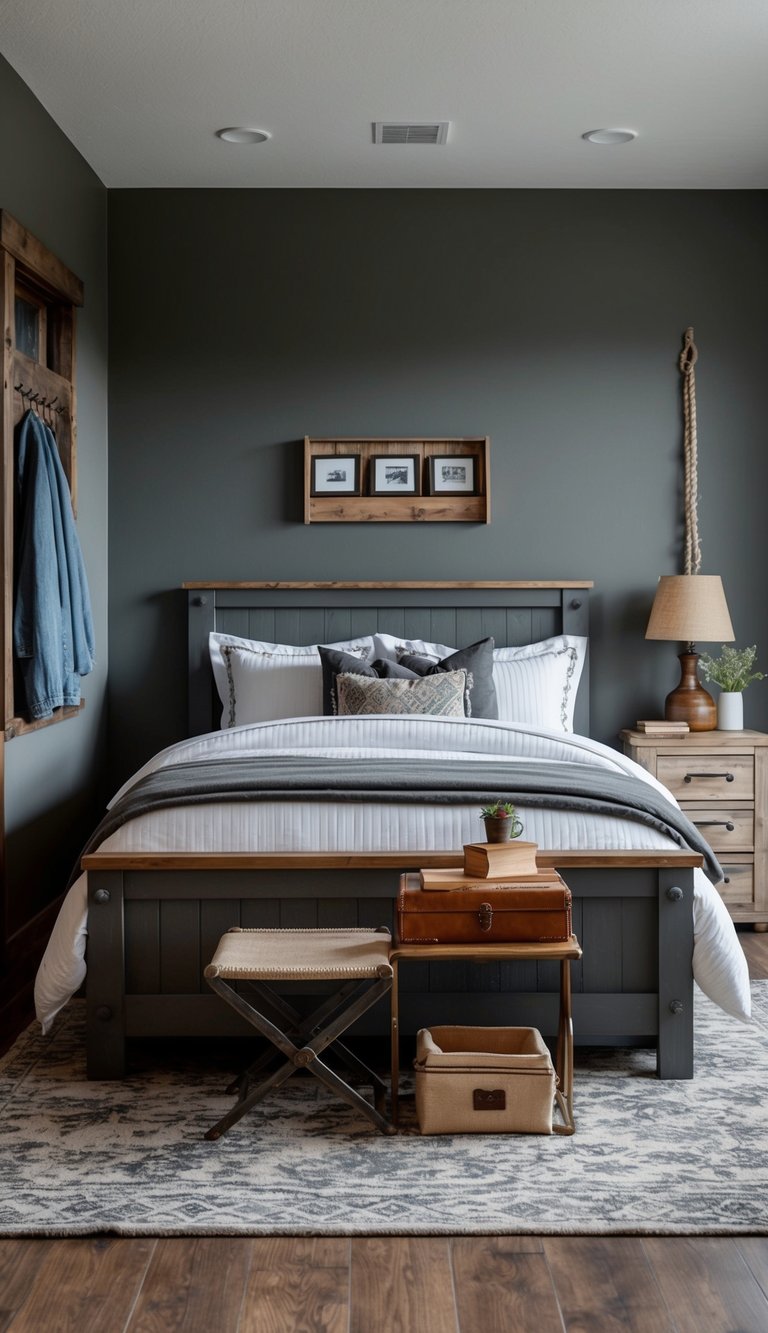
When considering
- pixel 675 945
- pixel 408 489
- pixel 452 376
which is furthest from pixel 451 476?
pixel 675 945

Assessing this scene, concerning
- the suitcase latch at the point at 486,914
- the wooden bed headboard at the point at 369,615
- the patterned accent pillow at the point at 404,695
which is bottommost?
the suitcase latch at the point at 486,914

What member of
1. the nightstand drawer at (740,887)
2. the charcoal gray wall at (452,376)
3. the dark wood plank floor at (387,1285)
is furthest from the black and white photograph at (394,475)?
the dark wood plank floor at (387,1285)

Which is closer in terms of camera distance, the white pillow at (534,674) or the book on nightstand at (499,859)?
the book on nightstand at (499,859)

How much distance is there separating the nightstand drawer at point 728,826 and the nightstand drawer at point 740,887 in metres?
0.07

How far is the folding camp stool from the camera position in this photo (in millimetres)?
2535

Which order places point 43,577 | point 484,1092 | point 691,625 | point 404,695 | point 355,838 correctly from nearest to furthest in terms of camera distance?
point 484,1092 → point 355,838 → point 43,577 → point 404,695 → point 691,625

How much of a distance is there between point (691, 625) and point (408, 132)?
2.08 m

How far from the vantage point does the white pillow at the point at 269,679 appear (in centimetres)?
464

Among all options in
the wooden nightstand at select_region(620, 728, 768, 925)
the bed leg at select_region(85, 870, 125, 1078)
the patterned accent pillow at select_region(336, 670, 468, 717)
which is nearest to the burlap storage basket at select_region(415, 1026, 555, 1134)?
the bed leg at select_region(85, 870, 125, 1078)

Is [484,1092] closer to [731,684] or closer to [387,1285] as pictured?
[387,1285]

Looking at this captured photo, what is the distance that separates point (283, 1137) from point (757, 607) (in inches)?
128

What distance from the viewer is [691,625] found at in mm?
4688

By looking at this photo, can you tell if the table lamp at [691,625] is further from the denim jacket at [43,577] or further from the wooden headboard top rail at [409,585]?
the denim jacket at [43,577]

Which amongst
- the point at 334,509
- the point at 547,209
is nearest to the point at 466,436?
the point at 334,509
